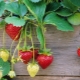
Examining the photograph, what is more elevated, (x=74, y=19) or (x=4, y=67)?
(x=74, y=19)

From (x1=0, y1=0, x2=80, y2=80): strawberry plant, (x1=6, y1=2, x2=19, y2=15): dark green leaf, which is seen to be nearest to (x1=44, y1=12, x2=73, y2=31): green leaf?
(x1=0, y1=0, x2=80, y2=80): strawberry plant

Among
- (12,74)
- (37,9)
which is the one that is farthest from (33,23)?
(12,74)

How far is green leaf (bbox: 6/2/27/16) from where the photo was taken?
986 millimetres

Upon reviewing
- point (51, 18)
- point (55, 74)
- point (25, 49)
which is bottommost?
point (55, 74)

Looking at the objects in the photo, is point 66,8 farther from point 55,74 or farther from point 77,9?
point 55,74

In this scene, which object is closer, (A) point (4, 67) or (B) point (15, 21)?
(B) point (15, 21)

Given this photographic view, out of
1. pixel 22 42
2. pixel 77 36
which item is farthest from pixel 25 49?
pixel 77 36

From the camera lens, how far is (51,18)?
3.19 ft

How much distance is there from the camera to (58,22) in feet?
3.17

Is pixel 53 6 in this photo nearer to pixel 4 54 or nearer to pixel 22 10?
pixel 22 10

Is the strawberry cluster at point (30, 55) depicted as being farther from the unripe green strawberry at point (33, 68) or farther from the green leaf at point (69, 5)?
the green leaf at point (69, 5)

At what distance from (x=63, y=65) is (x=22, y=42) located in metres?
0.16

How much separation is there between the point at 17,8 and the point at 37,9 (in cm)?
7

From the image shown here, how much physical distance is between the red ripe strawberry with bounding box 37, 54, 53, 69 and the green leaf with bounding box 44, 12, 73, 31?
4.1 inches
